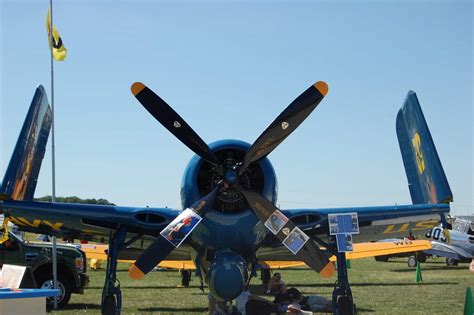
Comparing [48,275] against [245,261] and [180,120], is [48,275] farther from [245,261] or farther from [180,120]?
[180,120]

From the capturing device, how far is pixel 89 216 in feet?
40.3

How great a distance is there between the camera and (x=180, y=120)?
1111 centimetres

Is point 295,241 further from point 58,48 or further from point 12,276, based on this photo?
point 58,48

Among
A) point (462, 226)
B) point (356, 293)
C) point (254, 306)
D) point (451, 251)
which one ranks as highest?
point (462, 226)

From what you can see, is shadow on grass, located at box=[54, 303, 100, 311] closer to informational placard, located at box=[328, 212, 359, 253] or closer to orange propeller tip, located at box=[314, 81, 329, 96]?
informational placard, located at box=[328, 212, 359, 253]

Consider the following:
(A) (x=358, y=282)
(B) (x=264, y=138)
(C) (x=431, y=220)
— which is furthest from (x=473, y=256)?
(B) (x=264, y=138)

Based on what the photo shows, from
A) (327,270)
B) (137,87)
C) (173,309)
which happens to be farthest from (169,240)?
(173,309)

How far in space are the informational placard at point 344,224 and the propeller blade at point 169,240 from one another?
7.68 ft

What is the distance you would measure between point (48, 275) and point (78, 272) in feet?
2.52

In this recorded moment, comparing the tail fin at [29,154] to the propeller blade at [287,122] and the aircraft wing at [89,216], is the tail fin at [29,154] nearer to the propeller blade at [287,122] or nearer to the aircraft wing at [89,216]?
the aircraft wing at [89,216]

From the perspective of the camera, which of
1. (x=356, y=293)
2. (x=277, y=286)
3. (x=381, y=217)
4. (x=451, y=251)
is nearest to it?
(x=277, y=286)

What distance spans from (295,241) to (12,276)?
534 cm

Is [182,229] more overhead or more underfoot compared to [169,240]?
more overhead

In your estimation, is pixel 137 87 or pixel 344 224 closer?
pixel 137 87
